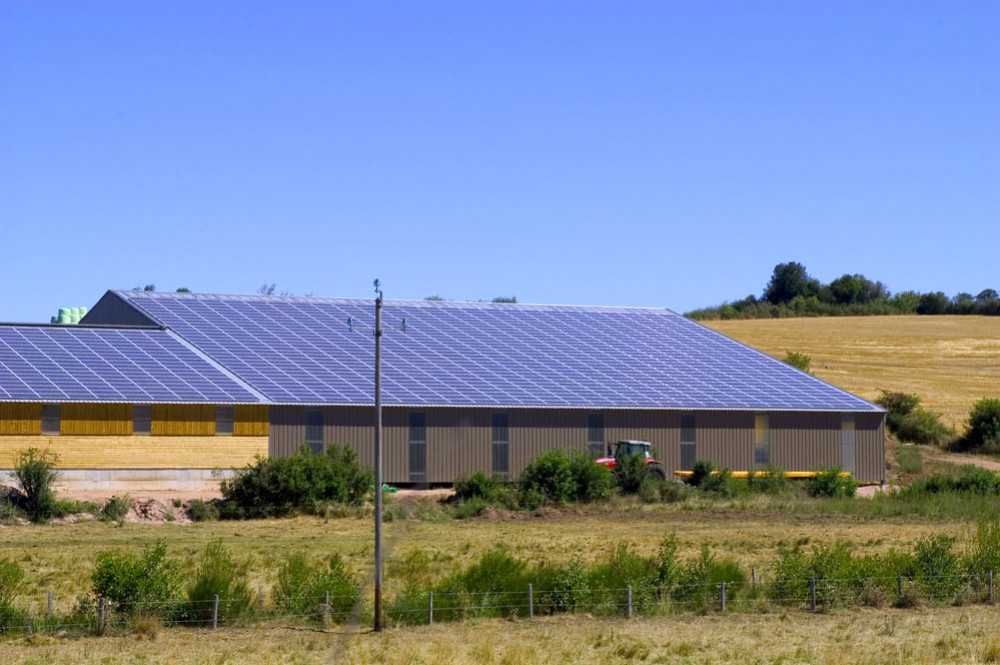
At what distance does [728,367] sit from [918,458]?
11864 millimetres

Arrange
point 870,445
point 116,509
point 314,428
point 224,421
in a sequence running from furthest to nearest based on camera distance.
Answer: point 870,445 < point 314,428 < point 224,421 < point 116,509

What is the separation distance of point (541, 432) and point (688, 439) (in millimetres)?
7931

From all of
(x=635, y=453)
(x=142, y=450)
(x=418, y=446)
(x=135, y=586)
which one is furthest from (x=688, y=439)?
(x=135, y=586)

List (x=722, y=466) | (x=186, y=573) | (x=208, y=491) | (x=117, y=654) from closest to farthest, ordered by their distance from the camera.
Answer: (x=117, y=654)
(x=186, y=573)
(x=208, y=491)
(x=722, y=466)

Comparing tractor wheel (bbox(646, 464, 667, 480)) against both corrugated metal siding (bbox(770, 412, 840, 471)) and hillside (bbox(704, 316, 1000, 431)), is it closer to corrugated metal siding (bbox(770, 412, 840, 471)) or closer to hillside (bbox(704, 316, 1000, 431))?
corrugated metal siding (bbox(770, 412, 840, 471))

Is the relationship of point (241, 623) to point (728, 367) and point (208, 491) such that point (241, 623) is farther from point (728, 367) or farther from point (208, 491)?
point (728, 367)

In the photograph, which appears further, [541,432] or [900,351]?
[900,351]

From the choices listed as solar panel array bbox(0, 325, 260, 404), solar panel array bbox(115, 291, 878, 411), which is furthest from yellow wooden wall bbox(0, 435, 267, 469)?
solar panel array bbox(115, 291, 878, 411)

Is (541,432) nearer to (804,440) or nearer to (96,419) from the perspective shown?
(804,440)

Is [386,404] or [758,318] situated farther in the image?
[758,318]

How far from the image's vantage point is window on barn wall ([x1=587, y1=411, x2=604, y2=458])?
70.1 m

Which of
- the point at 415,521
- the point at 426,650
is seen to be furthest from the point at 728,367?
the point at 426,650

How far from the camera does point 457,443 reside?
67438 millimetres

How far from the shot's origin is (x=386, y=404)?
65.0m
